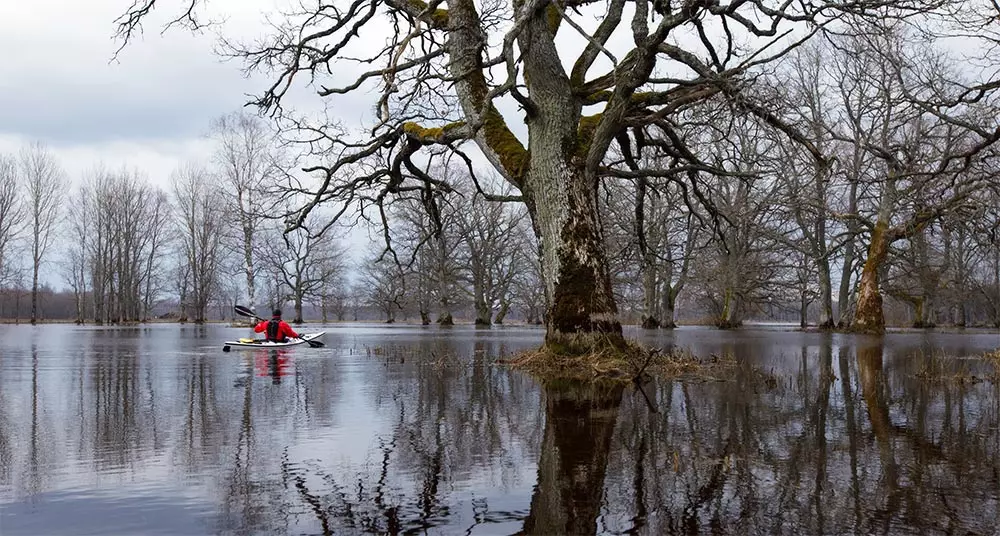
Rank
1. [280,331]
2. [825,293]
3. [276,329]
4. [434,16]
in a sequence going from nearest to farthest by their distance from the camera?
1. [434,16]
2. [276,329]
3. [280,331]
4. [825,293]

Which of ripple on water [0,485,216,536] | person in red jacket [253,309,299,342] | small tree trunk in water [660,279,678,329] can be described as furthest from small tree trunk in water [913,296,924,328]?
ripple on water [0,485,216,536]

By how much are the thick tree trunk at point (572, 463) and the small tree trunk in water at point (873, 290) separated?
27.4m

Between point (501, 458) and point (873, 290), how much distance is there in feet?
A: 103

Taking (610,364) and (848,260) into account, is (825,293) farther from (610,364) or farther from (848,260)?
(610,364)

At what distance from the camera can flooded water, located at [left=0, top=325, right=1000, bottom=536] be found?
155 inches

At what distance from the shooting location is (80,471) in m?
5.12

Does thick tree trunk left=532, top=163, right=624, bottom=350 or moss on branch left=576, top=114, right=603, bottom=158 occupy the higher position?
moss on branch left=576, top=114, right=603, bottom=158

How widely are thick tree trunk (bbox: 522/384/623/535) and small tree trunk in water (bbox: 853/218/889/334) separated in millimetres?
27370

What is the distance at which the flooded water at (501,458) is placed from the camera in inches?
155

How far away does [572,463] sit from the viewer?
17.1ft

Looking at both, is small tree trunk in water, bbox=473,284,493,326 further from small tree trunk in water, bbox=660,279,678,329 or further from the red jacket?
the red jacket

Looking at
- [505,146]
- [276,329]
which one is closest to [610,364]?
[505,146]

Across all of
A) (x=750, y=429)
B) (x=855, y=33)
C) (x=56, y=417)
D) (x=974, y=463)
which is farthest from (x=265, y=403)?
(x=855, y=33)

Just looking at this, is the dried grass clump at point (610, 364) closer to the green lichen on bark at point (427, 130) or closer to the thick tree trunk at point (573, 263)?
the thick tree trunk at point (573, 263)
